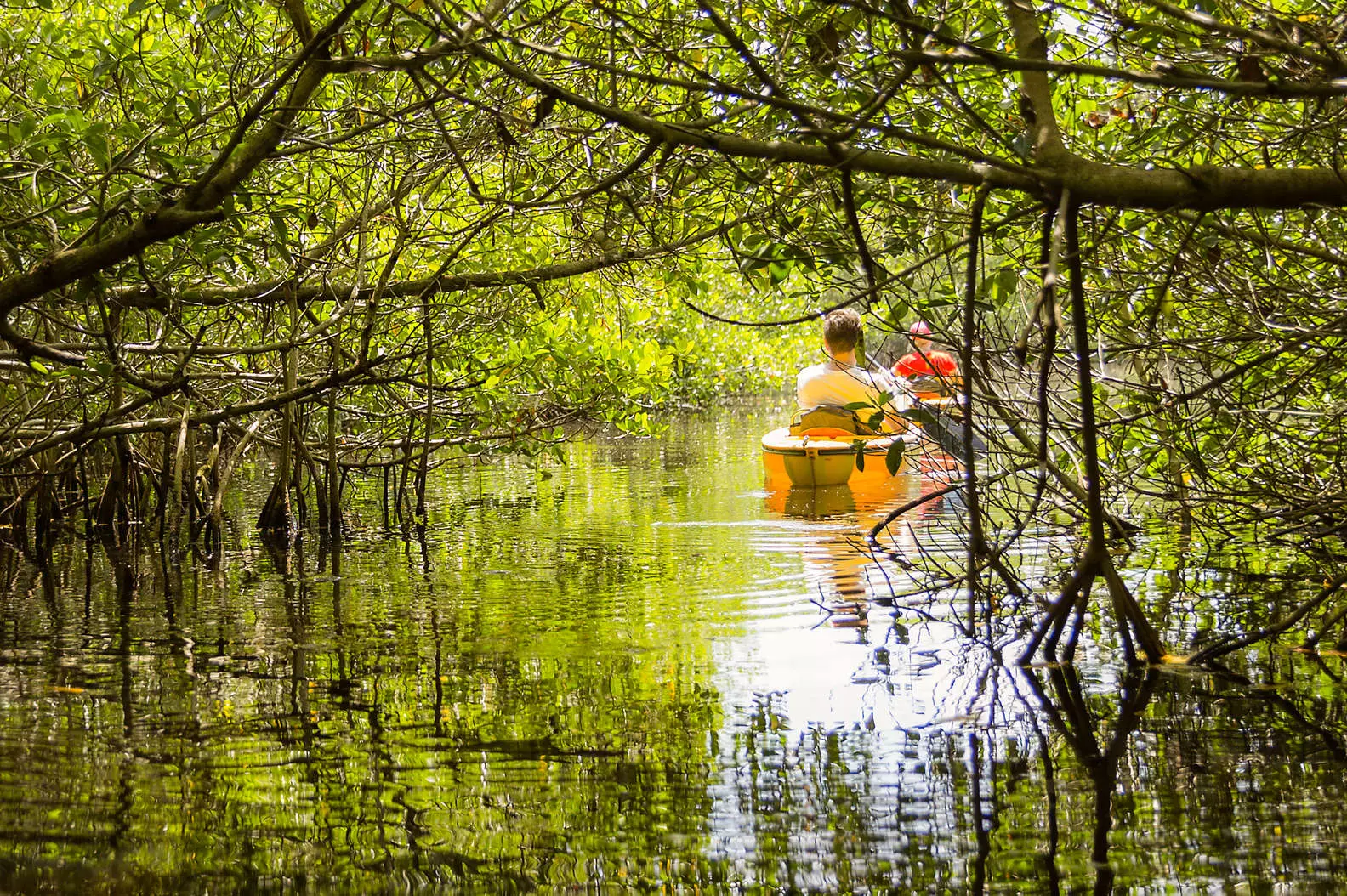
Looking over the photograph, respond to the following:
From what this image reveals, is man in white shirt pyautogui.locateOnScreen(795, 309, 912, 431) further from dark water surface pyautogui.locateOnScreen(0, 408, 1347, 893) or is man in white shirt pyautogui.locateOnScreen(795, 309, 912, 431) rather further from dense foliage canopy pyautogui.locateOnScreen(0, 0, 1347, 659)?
dark water surface pyautogui.locateOnScreen(0, 408, 1347, 893)

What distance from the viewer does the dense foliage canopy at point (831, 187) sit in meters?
2.94

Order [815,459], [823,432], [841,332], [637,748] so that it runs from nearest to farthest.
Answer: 1. [637,748]
2. [841,332]
3. [815,459]
4. [823,432]

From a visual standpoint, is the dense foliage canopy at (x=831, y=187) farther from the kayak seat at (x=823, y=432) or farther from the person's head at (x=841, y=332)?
the kayak seat at (x=823, y=432)

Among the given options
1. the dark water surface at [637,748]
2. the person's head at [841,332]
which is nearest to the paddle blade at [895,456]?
the dark water surface at [637,748]

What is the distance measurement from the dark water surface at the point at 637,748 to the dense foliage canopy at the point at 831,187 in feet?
1.39

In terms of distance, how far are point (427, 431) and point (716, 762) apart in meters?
5.05

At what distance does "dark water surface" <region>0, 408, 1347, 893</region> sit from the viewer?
271cm

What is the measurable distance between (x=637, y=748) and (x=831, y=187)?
6.18ft

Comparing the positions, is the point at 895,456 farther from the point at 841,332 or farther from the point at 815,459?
the point at 815,459

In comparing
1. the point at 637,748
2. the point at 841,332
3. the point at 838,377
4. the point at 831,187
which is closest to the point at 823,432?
the point at 838,377

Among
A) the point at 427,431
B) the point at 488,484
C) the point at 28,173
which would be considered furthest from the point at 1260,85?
the point at 488,484

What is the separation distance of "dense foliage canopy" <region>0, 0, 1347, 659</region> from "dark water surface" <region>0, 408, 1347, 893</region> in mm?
422

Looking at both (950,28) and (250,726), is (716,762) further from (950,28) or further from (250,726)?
(950,28)

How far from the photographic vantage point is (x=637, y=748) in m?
3.58
